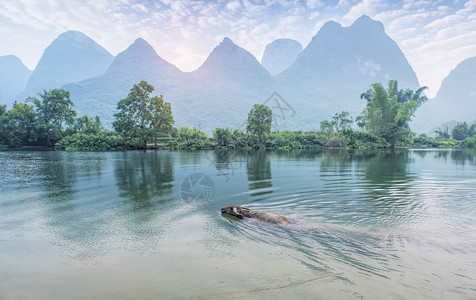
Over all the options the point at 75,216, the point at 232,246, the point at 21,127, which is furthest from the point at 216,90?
the point at 232,246

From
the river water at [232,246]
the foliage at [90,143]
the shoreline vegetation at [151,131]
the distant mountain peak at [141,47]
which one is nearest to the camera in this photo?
the river water at [232,246]

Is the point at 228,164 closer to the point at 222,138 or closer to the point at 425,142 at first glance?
the point at 222,138

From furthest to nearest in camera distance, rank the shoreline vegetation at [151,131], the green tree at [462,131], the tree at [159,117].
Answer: the green tree at [462,131], the tree at [159,117], the shoreline vegetation at [151,131]

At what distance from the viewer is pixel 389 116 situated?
54.4m

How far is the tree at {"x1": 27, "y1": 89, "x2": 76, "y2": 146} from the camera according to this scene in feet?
144

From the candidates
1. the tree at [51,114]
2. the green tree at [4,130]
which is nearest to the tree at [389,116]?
the tree at [51,114]

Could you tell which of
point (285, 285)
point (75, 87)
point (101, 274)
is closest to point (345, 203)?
point (285, 285)

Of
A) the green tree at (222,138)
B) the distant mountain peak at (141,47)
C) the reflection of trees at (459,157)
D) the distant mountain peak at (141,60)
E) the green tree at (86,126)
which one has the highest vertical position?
the distant mountain peak at (141,47)

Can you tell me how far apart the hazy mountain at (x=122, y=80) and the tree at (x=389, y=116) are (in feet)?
345

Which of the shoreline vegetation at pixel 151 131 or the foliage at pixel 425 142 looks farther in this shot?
the foliage at pixel 425 142

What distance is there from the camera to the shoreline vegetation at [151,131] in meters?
40.9

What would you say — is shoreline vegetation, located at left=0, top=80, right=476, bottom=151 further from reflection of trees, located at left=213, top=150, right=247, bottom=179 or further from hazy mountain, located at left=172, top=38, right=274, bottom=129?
hazy mountain, located at left=172, top=38, right=274, bottom=129

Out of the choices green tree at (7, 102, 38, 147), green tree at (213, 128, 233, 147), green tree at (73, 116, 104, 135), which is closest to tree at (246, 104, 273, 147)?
green tree at (213, 128, 233, 147)

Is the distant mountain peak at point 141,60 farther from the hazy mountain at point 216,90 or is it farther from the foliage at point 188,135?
the foliage at point 188,135
